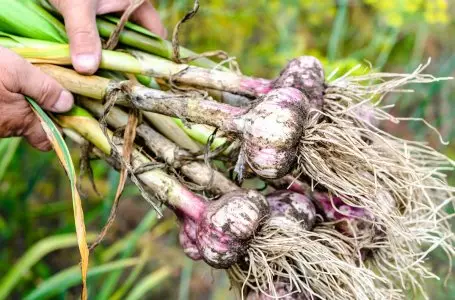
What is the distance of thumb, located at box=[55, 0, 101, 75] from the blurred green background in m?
0.46

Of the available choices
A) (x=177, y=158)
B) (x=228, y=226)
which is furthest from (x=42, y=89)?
(x=228, y=226)

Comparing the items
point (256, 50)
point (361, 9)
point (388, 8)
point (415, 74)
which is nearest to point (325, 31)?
point (361, 9)

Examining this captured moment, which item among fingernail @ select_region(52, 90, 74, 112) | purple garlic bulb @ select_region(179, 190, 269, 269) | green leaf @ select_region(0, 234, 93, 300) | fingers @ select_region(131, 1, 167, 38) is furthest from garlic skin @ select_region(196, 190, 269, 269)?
green leaf @ select_region(0, 234, 93, 300)

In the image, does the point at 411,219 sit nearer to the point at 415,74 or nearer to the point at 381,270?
the point at 381,270

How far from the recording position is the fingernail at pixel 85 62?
99 centimetres

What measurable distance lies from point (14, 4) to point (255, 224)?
53 centimetres

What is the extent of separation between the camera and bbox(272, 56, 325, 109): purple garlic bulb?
3.17ft

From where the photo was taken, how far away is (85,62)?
99cm

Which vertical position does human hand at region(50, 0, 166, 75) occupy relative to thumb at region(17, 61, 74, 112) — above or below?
above

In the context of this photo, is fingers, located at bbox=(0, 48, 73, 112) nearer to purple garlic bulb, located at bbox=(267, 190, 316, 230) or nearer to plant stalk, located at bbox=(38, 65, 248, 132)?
plant stalk, located at bbox=(38, 65, 248, 132)

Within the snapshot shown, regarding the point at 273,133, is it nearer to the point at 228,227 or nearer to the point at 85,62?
the point at 228,227

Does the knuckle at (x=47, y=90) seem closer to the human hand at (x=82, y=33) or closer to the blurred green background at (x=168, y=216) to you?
the human hand at (x=82, y=33)

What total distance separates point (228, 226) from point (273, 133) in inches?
5.8

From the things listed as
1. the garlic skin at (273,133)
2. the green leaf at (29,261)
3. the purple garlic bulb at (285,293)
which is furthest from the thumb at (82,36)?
the green leaf at (29,261)
